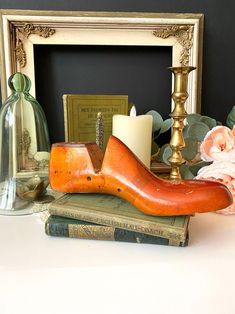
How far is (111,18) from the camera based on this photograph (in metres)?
0.64

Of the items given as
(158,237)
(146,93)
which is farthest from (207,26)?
(158,237)

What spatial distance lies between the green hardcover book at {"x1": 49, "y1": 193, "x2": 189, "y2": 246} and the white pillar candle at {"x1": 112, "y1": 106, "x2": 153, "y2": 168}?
0.15 metres

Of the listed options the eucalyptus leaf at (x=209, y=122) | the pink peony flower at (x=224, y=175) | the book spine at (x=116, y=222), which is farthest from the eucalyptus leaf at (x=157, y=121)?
the book spine at (x=116, y=222)

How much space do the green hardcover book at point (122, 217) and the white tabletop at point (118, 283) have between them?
0.03 m

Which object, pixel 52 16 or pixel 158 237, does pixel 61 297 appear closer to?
pixel 158 237

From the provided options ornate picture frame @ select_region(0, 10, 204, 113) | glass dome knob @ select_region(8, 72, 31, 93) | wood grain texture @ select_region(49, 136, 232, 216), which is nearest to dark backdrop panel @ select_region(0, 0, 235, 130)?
ornate picture frame @ select_region(0, 10, 204, 113)

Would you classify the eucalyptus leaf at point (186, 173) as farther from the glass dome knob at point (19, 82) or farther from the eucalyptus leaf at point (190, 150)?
the glass dome knob at point (19, 82)

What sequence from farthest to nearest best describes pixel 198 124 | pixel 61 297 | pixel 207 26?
pixel 207 26
pixel 198 124
pixel 61 297

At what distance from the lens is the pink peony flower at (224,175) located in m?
0.46

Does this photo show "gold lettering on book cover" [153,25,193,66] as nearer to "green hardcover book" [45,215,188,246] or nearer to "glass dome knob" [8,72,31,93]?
"glass dome knob" [8,72,31,93]

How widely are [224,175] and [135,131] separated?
17 centimetres

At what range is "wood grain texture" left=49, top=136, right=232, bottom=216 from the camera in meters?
0.35

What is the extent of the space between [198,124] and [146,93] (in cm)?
19

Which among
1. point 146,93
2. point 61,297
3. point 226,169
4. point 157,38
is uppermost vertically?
point 157,38
